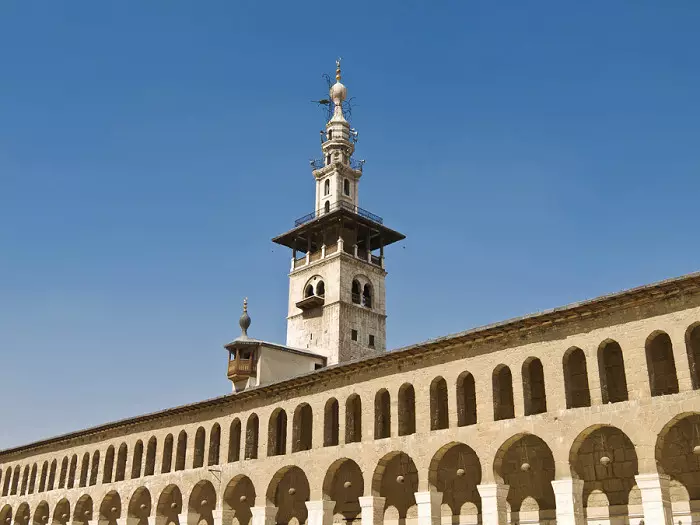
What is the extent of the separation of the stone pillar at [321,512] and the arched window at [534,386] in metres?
10.3

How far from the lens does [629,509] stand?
25.9m

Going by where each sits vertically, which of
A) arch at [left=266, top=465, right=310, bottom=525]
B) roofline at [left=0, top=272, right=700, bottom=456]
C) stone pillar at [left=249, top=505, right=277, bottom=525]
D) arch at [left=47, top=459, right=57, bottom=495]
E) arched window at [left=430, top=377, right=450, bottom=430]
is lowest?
stone pillar at [left=249, top=505, right=277, bottom=525]

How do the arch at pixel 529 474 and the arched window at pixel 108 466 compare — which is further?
the arched window at pixel 108 466

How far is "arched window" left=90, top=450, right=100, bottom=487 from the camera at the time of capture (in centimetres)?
4803

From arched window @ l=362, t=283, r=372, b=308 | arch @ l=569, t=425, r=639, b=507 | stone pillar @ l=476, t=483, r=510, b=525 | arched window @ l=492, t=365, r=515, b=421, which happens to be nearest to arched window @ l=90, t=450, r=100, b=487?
arched window @ l=362, t=283, r=372, b=308

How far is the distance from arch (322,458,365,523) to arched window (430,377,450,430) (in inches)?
211

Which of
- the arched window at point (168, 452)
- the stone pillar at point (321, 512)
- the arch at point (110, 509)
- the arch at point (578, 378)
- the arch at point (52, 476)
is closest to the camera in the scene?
the arch at point (578, 378)

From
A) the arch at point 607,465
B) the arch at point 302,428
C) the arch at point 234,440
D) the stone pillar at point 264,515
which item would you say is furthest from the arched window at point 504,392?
the arch at point 234,440

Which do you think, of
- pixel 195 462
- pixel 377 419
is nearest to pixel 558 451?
pixel 377 419

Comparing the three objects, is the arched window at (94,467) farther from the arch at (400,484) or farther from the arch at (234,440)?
the arch at (400,484)

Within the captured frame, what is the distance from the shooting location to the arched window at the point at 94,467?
4803 centimetres

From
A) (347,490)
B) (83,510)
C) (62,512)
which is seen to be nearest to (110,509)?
(83,510)

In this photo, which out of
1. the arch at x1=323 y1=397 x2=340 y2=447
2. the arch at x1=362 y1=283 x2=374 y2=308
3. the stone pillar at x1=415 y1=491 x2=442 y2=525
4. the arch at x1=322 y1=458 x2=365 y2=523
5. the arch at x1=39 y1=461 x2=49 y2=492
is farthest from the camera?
the arch at x1=362 y1=283 x2=374 y2=308

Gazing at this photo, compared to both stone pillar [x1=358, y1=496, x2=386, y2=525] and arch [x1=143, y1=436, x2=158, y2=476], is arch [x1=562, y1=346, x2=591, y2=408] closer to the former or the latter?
stone pillar [x1=358, y1=496, x2=386, y2=525]
